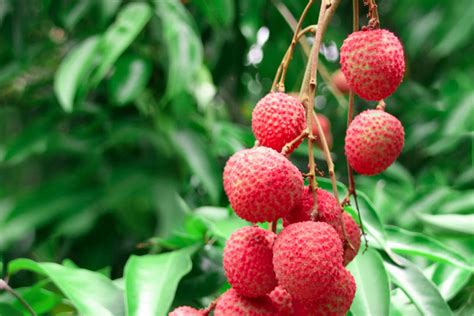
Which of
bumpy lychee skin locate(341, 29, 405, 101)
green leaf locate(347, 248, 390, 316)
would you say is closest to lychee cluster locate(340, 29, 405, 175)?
bumpy lychee skin locate(341, 29, 405, 101)

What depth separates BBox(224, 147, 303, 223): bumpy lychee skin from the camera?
44 cm

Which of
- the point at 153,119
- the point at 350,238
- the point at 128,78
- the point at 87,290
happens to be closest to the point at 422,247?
the point at 350,238

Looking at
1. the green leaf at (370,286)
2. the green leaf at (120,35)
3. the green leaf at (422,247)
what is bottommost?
the green leaf at (422,247)

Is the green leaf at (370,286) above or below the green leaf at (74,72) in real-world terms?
below

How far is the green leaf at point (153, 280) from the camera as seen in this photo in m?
0.55

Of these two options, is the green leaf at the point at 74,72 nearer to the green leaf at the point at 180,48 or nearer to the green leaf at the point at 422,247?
the green leaf at the point at 180,48

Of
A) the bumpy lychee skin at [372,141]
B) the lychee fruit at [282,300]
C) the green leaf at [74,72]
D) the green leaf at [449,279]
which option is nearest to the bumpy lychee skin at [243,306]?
the lychee fruit at [282,300]

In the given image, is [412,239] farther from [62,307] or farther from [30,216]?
[30,216]

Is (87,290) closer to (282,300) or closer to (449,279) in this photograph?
(282,300)

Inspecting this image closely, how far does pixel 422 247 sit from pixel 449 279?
0.07m

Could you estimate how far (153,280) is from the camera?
0.61 metres

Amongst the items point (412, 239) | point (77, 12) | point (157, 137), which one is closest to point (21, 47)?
point (77, 12)

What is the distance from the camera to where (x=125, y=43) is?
948mm

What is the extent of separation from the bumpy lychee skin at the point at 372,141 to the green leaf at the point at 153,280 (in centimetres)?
19
